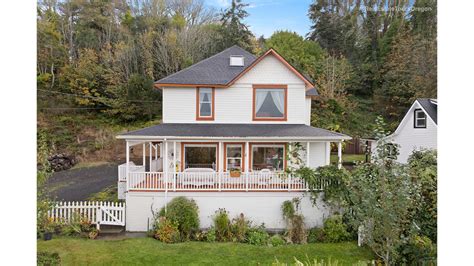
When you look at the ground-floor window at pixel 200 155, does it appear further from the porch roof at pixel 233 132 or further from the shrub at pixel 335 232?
the shrub at pixel 335 232

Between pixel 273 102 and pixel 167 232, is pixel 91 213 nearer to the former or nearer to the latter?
pixel 167 232

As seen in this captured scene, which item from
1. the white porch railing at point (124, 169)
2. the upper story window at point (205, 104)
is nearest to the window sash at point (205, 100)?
the upper story window at point (205, 104)

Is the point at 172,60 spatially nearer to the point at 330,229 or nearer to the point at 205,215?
the point at 205,215

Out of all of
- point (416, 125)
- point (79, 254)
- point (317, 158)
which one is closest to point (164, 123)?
point (79, 254)

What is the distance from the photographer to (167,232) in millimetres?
4699

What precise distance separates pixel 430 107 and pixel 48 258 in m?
5.85

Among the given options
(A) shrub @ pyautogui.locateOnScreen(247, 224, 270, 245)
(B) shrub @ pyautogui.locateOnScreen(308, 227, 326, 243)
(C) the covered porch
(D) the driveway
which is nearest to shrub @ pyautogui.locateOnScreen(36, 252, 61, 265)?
(D) the driveway

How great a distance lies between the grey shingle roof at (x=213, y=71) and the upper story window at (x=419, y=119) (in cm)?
332

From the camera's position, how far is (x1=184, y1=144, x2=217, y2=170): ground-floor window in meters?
6.02

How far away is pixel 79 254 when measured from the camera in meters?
4.12

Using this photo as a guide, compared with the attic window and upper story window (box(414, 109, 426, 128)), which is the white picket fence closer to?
the attic window

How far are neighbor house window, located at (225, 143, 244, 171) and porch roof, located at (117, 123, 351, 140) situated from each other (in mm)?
457

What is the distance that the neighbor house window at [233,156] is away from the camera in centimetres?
609

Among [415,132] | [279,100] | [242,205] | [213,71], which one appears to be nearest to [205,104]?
[213,71]
